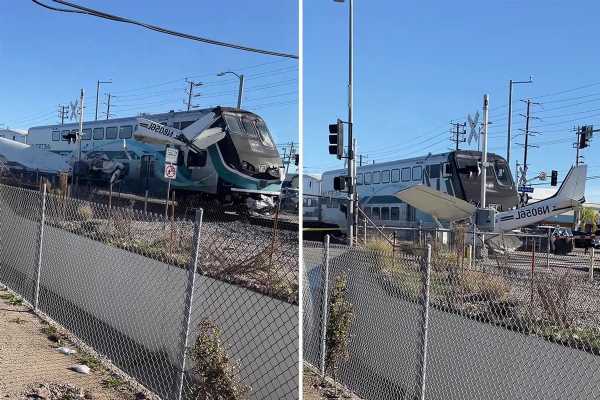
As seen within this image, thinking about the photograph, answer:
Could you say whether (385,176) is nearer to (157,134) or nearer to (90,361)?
(157,134)

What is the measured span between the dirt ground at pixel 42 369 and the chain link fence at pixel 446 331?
180 centimetres

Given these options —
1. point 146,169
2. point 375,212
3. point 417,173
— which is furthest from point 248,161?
point 375,212

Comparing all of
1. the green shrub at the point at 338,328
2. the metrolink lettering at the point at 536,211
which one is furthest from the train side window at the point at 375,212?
the green shrub at the point at 338,328

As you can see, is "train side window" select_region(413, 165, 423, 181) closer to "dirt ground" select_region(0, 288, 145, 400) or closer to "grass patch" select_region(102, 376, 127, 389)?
"dirt ground" select_region(0, 288, 145, 400)

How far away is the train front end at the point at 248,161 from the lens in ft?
15.0

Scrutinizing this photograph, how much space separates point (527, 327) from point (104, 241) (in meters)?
4.10

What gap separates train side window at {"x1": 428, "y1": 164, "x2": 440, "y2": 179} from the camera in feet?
70.0

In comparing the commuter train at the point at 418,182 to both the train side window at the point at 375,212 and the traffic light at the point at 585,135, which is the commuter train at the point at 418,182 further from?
the traffic light at the point at 585,135

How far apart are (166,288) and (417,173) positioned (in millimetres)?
17915

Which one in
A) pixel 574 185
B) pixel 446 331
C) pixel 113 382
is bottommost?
pixel 113 382

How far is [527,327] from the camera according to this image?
4.91 m

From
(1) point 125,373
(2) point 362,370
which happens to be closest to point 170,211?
(1) point 125,373

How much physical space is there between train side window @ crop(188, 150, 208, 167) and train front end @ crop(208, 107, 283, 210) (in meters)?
0.22

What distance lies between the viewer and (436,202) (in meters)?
16.3
